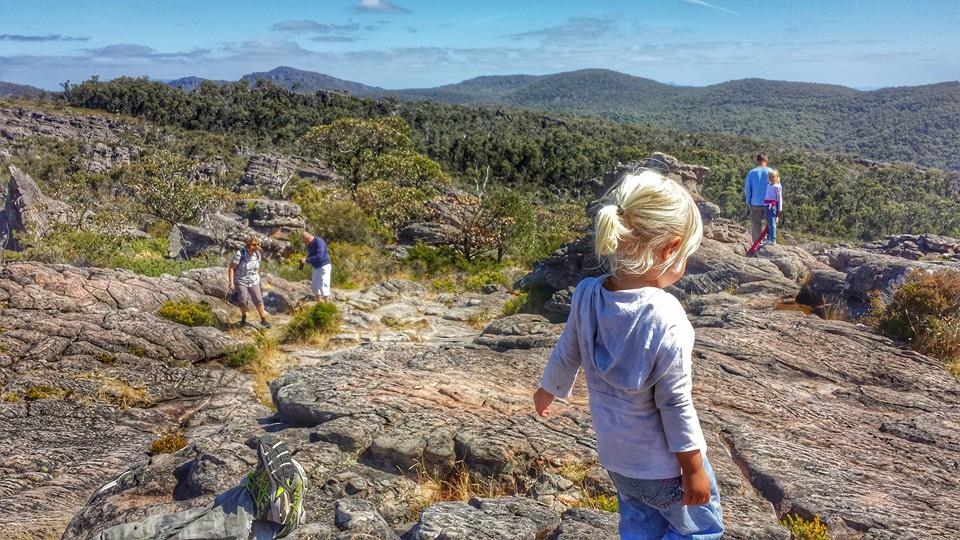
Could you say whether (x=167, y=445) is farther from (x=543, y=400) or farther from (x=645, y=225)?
(x=645, y=225)

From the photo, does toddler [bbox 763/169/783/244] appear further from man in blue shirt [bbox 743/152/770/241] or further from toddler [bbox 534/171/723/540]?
toddler [bbox 534/171/723/540]

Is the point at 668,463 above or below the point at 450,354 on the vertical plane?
above

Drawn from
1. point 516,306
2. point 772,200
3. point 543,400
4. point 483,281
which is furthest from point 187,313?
point 772,200

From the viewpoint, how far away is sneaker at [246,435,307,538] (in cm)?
391

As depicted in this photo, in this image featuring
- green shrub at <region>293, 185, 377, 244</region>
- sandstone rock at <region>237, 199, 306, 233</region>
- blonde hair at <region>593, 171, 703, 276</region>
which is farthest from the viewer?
sandstone rock at <region>237, 199, 306, 233</region>

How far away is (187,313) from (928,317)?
11.5 meters

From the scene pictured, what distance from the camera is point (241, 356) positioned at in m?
9.98

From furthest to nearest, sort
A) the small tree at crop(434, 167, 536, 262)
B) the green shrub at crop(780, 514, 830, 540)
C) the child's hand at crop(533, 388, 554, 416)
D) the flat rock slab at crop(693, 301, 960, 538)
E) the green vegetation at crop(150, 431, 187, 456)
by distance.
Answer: the small tree at crop(434, 167, 536, 262) → the green vegetation at crop(150, 431, 187, 456) → the flat rock slab at crop(693, 301, 960, 538) → the green shrub at crop(780, 514, 830, 540) → the child's hand at crop(533, 388, 554, 416)

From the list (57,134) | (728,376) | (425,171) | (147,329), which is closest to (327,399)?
(728,376)

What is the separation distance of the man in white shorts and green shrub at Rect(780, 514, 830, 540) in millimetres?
11170

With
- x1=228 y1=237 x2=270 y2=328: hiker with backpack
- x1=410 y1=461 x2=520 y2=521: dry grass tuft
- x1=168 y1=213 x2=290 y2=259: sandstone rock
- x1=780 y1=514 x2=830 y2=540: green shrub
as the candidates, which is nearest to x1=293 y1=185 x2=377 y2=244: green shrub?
x1=168 y1=213 x2=290 y2=259: sandstone rock

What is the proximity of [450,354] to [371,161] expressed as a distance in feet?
104

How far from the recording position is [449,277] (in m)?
21.1

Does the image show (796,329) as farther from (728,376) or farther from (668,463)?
(668,463)
